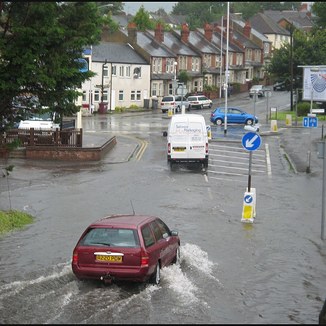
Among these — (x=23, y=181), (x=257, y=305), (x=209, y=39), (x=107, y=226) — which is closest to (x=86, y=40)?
(x=107, y=226)

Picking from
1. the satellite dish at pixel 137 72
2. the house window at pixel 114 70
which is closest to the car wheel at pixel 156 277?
the house window at pixel 114 70

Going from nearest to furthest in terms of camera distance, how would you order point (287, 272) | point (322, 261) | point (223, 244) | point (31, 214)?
point (287, 272) → point (322, 261) → point (223, 244) → point (31, 214)

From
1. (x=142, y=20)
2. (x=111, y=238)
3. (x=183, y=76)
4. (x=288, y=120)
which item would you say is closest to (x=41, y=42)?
(x=111, y=238)

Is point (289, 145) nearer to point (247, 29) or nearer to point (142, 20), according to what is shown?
point (142, 20)

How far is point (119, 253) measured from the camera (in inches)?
543

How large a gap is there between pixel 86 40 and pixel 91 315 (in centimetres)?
624

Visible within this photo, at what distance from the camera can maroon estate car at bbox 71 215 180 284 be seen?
1375 cm

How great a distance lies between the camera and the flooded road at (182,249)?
13023 mm

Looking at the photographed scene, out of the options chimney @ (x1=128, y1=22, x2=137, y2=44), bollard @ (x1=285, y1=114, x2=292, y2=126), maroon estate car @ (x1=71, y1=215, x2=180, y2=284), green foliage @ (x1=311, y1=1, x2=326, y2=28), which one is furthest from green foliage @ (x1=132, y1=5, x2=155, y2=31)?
maroon estate car @ (x1=71, y1=215, x2=180, y2=284)

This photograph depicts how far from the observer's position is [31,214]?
2298 centimetres

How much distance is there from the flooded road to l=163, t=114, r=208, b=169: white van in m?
0.79

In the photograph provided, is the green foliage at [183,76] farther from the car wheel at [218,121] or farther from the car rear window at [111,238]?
the car rear window at [111,238]

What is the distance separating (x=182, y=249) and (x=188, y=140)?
15411 millimetres

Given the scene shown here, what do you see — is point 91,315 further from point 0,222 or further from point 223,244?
point 0,222
